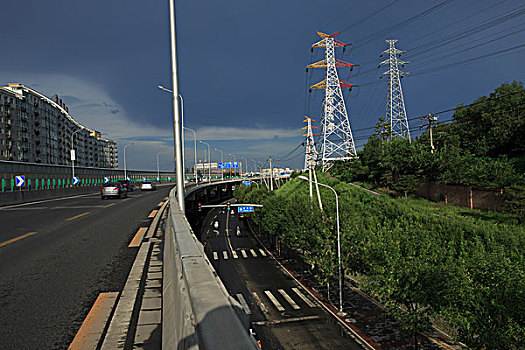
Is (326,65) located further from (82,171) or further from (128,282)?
(128,282)

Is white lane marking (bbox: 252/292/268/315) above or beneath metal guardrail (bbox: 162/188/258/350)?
beneath

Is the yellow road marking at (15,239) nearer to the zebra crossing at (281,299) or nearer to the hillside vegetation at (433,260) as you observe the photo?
the hillside vegetation at (433,260)

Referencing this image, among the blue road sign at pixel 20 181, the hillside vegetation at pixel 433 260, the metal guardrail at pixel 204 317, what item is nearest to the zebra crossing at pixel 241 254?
the hillside vegetation at pixel 433 260

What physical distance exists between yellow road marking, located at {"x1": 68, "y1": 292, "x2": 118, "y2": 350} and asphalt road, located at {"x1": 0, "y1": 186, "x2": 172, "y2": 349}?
11 cm

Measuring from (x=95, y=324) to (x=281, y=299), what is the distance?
37229 mm

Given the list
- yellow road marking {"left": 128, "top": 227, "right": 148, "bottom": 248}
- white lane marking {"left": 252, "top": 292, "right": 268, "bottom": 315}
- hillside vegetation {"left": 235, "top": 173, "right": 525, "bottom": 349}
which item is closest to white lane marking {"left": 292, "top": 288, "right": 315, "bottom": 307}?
white lane marking {"left": 252, "top": 292, "right": 268, "bottom": 315}

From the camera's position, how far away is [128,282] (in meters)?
5.77

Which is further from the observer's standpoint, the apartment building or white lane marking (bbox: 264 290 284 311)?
the apartment building

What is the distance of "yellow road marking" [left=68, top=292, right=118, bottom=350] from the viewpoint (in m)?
3.69

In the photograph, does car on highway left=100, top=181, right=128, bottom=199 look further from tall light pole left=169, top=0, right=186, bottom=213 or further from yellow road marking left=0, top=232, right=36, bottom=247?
tall light pole left=169, top=0, right=186, bottom=213

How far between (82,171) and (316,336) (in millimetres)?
40295

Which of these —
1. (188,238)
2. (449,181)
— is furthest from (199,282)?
(449,181)

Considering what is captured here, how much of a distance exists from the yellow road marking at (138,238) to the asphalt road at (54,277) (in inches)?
9.0

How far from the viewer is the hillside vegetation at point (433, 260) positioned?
18.5m
